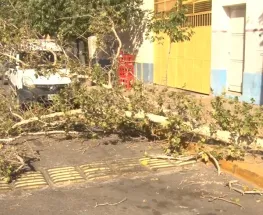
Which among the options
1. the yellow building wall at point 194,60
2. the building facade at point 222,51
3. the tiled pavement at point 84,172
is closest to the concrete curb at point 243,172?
the tiled pavement at point 84,172

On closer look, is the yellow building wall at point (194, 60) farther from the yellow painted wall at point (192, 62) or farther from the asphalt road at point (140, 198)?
the asphalt road at point (140, 198)

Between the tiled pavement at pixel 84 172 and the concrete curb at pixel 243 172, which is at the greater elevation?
the concrete curb at pixel 243 172

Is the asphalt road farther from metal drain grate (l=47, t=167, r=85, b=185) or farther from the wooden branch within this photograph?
the wooden branch

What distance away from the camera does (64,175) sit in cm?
635

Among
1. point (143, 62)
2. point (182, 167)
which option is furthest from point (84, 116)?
point (143, 62)

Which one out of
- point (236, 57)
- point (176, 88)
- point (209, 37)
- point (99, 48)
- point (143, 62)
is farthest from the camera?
point (143, 62)

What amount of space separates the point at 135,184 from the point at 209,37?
8.86 meters

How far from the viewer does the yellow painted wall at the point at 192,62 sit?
13945 mm

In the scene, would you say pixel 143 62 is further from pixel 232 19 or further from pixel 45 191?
pixel 45 191

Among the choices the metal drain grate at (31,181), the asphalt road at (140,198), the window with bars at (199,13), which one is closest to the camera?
the asphalt road at (140,198)

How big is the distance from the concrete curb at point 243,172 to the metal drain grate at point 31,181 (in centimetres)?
267

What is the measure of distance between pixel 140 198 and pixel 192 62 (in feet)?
32.5

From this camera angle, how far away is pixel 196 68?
14523 millimetres

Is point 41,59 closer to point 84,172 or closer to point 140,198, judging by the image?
point 84,172
